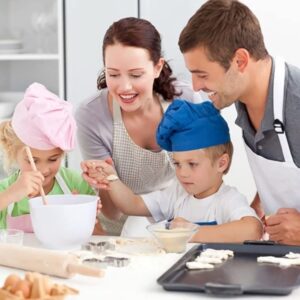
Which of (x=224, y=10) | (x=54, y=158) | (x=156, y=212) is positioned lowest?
(x=156, y=212)

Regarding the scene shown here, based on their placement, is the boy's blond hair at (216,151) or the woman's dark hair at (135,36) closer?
the boy's blond hair at (216,151)

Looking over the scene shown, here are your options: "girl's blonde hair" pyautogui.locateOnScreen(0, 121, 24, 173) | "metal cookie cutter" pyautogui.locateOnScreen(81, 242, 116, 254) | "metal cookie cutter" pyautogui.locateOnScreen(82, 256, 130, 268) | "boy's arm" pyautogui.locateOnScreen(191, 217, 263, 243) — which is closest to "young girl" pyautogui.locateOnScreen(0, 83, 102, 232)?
"girl's blonde hair" pyautogui.locateOnScreen(0, 121, 24, 173)

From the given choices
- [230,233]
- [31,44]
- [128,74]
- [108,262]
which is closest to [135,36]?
[128,74]

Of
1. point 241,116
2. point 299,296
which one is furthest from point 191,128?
point 299,296

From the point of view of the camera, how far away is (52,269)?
1.69m

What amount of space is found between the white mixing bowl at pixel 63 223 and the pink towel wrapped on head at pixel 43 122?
30cm

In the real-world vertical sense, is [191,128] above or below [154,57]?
below

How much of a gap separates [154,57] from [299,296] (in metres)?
1.19

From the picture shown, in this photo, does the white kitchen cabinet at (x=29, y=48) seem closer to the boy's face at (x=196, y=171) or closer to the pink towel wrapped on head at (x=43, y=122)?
the pink towel wrapped on head at (x=43, y=122)

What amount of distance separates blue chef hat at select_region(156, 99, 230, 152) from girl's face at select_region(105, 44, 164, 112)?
20 cm

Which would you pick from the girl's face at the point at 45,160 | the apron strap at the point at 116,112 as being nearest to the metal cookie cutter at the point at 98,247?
the girl's face at the point at 45,160

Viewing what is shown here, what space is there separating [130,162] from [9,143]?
1.42 ft

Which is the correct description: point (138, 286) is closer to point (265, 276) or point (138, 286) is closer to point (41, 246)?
point (265, 276)

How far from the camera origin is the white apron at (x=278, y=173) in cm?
219
